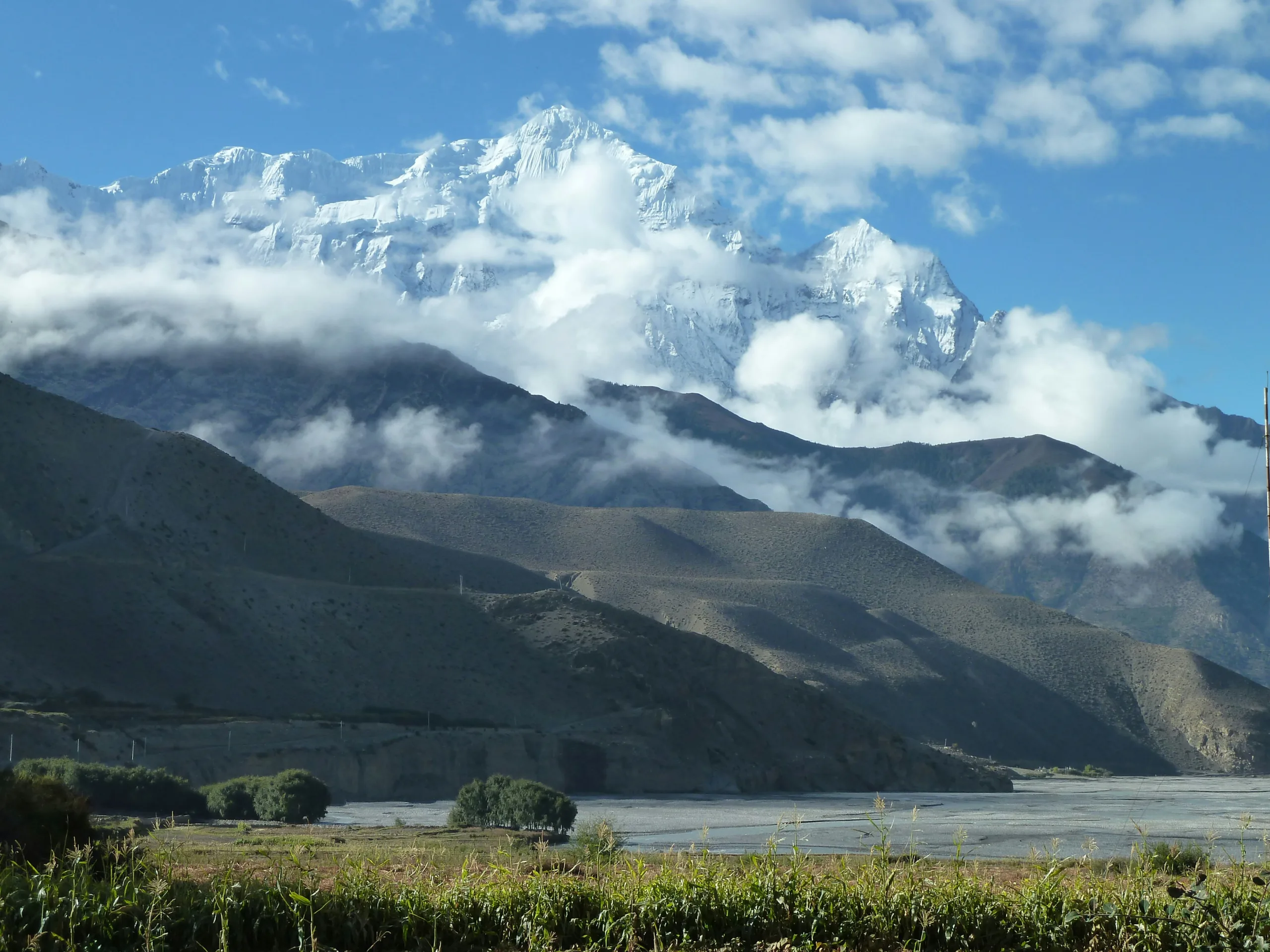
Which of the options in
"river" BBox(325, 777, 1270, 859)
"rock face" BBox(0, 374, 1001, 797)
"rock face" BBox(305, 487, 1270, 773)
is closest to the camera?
"river" BBox(325, 777, 1270, 859)

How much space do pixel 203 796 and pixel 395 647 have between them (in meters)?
41.2

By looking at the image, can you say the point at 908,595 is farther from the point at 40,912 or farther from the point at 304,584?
the point at 40,912

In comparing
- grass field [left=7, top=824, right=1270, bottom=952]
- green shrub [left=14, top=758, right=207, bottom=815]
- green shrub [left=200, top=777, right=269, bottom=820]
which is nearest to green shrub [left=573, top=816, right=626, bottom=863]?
grass field [left=7, top=824, right=1270, bottom=952]

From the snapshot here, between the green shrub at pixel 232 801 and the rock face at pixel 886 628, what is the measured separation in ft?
254

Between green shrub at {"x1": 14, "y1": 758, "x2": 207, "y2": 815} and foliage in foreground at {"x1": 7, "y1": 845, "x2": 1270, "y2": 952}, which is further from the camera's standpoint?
green shrub at {"x1": 14, "y1": 758, "x2": 207, "y2": 815}

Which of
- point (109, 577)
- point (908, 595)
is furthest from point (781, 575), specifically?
point (109, 577)

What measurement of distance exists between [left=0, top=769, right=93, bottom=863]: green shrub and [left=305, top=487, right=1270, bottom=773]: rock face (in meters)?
102

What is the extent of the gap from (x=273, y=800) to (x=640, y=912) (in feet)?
115

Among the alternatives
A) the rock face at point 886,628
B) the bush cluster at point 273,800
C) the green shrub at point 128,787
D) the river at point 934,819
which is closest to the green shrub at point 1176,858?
the river at point 934,819

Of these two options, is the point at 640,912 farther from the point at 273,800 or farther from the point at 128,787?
the point at 128,787

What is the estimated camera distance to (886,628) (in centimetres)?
14525

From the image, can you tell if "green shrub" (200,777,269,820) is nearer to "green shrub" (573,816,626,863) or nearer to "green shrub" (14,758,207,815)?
"green shrub" (14,758,207,815)

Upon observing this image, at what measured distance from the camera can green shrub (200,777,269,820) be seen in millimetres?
43875

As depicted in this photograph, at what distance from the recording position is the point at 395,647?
8662 cm
